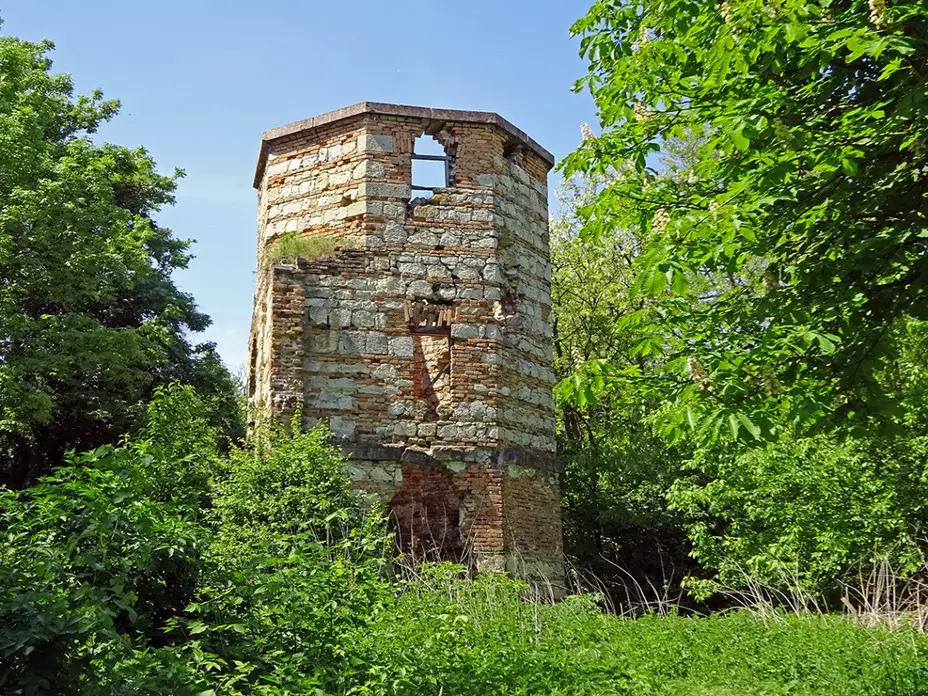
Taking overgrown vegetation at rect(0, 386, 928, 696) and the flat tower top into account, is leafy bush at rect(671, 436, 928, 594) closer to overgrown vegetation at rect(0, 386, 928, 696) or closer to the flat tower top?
overgrown vegetation at rect(0, 386, 928, 696)

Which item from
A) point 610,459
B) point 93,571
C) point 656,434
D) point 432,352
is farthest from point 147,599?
point 610,459

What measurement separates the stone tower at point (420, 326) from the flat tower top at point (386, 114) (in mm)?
26

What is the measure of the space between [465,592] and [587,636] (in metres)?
1.37

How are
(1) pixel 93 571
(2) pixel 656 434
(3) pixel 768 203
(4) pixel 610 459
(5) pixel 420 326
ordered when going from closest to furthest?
(1) pixel 93 571
(3) pixel 768 203
(2) pixel 656 434
(5) pixel 420 326
(4) pixel 610 459

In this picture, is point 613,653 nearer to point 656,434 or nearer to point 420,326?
point 656,434

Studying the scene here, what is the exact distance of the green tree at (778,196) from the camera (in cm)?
469

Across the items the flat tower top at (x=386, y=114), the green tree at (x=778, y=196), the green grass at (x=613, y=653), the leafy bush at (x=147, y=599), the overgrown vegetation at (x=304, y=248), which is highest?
the flat tower top at (x=386, y=114)

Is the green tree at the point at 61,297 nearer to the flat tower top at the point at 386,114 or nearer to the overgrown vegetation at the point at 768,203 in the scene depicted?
the flat tower top at the point at 386,114

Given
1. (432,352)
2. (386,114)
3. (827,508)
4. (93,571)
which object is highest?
(386,114)

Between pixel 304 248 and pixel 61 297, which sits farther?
pixel 61 297

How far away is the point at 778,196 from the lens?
4.90 metres

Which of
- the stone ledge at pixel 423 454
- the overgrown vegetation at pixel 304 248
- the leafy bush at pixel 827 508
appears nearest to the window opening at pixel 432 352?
the stone ledge at pixel 423 454

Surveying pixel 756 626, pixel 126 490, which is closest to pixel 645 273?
pixel 126 490

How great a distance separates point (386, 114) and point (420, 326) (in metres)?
3.04
